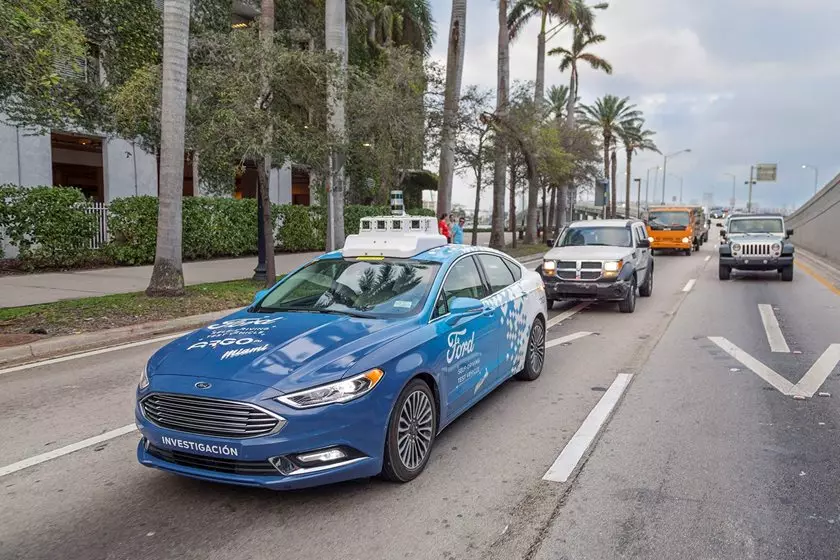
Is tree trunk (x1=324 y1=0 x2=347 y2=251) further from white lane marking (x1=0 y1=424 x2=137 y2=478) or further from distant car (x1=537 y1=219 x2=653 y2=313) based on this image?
white lane marking (x1=0 y1=424 x2=137 y2=478)

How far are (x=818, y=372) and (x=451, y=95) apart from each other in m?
16.8

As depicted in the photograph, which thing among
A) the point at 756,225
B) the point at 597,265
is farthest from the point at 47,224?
the point at 756,225

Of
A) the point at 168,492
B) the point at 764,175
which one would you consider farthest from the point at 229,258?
the point at 764,175

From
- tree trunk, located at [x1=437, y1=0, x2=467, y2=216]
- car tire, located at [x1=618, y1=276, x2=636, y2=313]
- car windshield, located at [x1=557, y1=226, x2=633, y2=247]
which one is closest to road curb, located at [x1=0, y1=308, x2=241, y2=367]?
car windshield, located at [x1=557, y1=226, x2=633, y2=247]

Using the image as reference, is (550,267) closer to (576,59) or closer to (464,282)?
(464,282)

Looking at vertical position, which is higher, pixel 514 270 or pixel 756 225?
pixel 756 225

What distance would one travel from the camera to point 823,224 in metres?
27.0

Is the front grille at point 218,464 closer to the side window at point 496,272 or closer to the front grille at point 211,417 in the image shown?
the front grille at point 211,417

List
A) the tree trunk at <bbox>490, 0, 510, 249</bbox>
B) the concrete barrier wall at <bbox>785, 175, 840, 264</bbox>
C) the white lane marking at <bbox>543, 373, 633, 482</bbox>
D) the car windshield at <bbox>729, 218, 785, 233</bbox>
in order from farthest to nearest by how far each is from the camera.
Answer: the tree trunk at <bbox>490, 0, 510, 249</bbox>, the concrete barrier wall at <bbox>785, 175, 840, 264</bbox>, the car windshield at <bbox>729, 218, 785, 233</bbox>, the white lane marking at <bbox>543, 373, 633, 482</bbox>

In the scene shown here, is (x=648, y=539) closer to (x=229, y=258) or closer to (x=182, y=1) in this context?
(x=182, y=1)

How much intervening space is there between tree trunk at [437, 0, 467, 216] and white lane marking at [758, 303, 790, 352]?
1168cm

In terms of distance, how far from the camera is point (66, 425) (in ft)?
18.4

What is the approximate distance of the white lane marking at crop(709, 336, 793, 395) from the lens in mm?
6762

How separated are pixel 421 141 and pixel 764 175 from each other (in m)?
71.8
